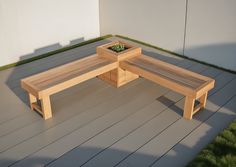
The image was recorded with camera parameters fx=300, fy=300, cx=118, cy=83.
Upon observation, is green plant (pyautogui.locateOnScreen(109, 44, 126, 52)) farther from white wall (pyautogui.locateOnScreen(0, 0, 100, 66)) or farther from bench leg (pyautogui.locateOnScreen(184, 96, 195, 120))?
white wall (pyautogui.locateOnScreen(0, 0, 100, 66))

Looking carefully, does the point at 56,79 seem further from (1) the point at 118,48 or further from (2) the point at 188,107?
(2) the point at 188,107

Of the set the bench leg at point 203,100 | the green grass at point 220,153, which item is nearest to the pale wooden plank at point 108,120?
the bench leg at point 203,100

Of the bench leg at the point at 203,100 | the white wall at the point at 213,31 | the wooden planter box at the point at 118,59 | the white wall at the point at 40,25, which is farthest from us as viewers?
the white wall at the point at 40,25

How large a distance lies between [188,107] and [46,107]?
1.52 m

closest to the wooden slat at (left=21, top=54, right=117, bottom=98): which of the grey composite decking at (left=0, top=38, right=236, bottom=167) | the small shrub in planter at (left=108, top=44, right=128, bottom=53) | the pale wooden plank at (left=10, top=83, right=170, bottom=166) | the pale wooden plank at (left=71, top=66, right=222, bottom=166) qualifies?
the small shrub in planter at (left=108, top=44, right=128, bottom=53)

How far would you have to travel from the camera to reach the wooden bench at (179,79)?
Result: 3.16 m

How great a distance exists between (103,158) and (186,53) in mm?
2613

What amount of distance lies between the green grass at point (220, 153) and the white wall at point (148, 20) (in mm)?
2130

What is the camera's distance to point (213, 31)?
170 inches

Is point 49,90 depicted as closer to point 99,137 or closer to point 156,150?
point 99,137

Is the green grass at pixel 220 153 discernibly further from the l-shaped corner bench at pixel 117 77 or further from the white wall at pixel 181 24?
the white wall at pixel 181 24

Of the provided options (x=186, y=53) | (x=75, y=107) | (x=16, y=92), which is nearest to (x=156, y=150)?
(x=75, y=107)

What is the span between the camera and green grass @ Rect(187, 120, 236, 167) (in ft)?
8.49

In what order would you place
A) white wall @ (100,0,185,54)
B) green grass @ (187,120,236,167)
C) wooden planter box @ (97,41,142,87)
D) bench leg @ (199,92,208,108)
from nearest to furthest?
green grass @ (187,120,236,167) < bench leg @ (199,92,208,108) < wooden planter box @ (97,41,142,87) < white wall @ (100,0,185,54)
